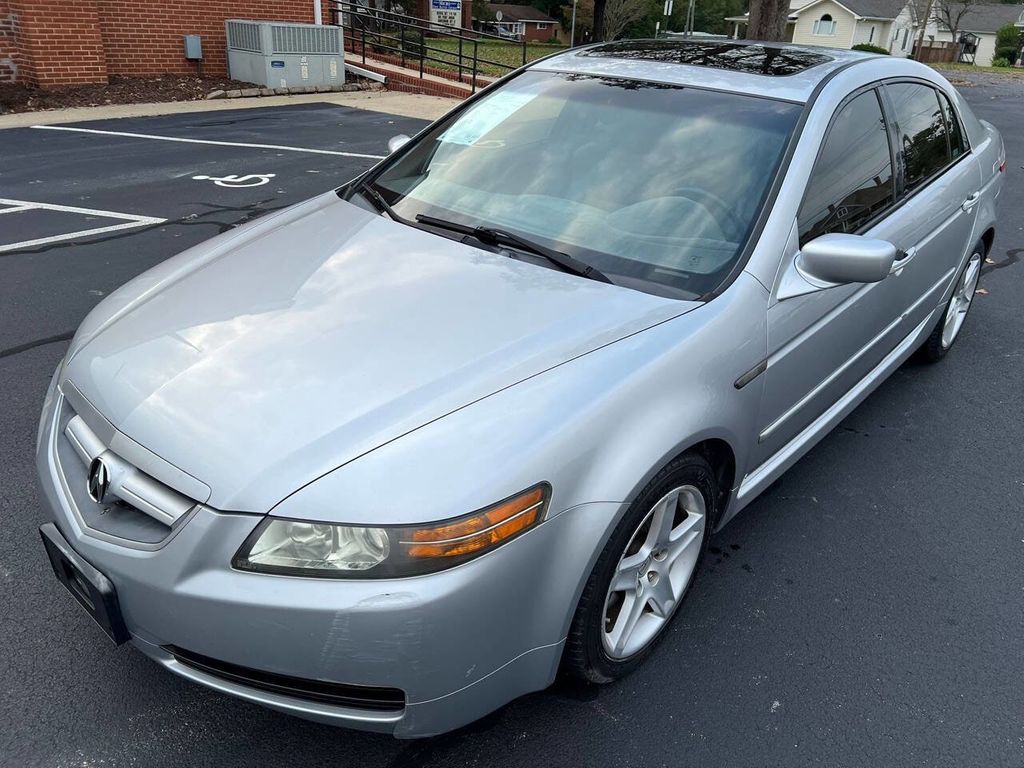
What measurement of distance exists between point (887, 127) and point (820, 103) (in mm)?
634

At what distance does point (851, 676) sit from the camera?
2494 millimetres

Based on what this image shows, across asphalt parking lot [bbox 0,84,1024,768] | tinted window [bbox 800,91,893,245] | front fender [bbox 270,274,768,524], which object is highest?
tinted window [bbox 800,91,893,245]

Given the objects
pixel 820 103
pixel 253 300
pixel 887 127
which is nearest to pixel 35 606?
pixel 253 300

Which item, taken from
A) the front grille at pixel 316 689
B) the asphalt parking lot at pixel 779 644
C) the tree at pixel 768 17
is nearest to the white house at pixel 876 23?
the tree at pixel 768 17

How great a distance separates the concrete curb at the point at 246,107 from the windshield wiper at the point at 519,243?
25.1 feet

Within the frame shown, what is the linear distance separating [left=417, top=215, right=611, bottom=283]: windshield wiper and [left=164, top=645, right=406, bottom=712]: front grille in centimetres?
134

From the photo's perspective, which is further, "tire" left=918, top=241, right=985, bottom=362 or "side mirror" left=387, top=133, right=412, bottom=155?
"tire" left=918, top=241, right=985, bottom=362

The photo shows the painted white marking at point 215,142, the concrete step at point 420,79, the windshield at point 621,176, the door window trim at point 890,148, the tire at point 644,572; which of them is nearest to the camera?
the tire at point 644,572

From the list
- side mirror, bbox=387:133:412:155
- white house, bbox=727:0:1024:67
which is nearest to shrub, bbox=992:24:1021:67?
white house, bbox=727:0:1024:67

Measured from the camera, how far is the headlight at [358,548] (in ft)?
5.80

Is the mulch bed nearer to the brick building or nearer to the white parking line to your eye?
the brick building

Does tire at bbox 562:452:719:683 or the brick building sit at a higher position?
the brick building

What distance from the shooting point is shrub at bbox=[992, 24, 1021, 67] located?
6075 centimetres

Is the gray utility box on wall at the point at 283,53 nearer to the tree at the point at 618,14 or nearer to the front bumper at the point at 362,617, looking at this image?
the front bumper at the point at 362,617
